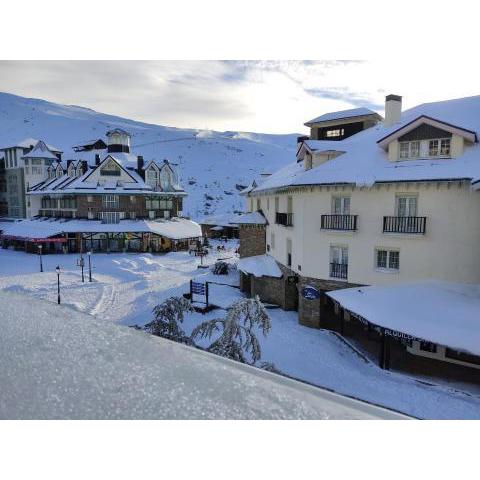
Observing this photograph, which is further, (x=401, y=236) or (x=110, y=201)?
(x=110, y=201)

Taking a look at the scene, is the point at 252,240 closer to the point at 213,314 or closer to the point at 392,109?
the point at 213,314

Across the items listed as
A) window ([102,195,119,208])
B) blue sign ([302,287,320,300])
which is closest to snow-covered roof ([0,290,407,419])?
blue sign ([302,287,320,300])

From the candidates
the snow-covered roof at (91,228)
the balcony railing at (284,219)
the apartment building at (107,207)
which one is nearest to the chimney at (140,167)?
the apartment building at (107,207)

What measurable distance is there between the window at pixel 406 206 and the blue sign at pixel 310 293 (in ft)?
18.4

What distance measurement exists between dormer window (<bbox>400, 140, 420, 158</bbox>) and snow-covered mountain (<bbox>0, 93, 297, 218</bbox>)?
67.2m

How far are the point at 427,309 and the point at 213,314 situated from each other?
11.2 m

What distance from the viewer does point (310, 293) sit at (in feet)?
66.8

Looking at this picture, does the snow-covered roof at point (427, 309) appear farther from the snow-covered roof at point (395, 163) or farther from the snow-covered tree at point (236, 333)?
the snow-covered tree at point (236, 333)

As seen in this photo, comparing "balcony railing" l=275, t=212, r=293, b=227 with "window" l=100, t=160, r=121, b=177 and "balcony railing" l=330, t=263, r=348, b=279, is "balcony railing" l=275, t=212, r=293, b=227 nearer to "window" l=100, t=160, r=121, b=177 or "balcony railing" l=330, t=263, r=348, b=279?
"balcony railing" l=330, t=263, r=348, b=279

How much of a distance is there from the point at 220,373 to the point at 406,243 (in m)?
16.5

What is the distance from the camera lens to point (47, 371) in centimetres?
263

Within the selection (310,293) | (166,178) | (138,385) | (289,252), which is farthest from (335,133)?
(166,178)

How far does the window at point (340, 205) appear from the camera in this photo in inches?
756

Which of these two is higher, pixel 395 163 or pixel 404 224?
pixel 395 163
